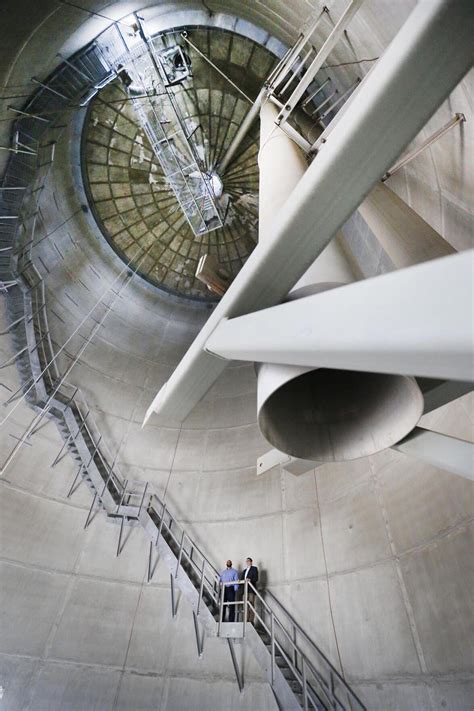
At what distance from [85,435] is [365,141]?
8.61 m

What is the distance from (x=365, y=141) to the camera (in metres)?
2.09

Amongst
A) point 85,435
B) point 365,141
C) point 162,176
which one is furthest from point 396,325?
point 162,176

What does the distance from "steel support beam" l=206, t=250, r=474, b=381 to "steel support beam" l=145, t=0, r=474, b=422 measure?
2.88 ft

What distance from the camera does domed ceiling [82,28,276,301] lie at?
1046 cm

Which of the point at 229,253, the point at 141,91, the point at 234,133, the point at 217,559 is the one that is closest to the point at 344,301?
the point at 217,559

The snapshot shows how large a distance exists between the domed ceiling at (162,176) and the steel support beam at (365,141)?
32.5ft

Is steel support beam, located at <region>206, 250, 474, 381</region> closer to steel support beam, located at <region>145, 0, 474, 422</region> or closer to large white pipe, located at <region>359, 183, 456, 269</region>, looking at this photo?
steel support beam, located at <region>145, 0, 474, 422</region>

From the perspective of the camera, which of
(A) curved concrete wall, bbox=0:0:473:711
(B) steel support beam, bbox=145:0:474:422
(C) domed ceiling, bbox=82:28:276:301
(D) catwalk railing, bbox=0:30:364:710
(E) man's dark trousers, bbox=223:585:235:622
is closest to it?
(B) steel support beam, bbox=145:0:474:422

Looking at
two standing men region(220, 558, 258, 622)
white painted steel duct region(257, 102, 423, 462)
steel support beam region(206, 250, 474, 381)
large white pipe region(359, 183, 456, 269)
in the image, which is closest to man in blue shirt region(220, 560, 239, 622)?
two standing men region(220, 558, 258, 622)

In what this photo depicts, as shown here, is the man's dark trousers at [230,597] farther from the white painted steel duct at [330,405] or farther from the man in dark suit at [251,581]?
the white painted steel duct at [330,405]

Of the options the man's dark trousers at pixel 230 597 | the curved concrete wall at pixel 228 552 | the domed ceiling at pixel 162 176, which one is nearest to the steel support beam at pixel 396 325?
the curved concrete wall at pixel 228 552

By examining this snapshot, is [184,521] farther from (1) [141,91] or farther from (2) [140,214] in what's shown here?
(1) [141,91]

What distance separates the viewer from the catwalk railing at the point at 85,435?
19.2 ft

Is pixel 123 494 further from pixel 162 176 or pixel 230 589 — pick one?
pixel 162 176
